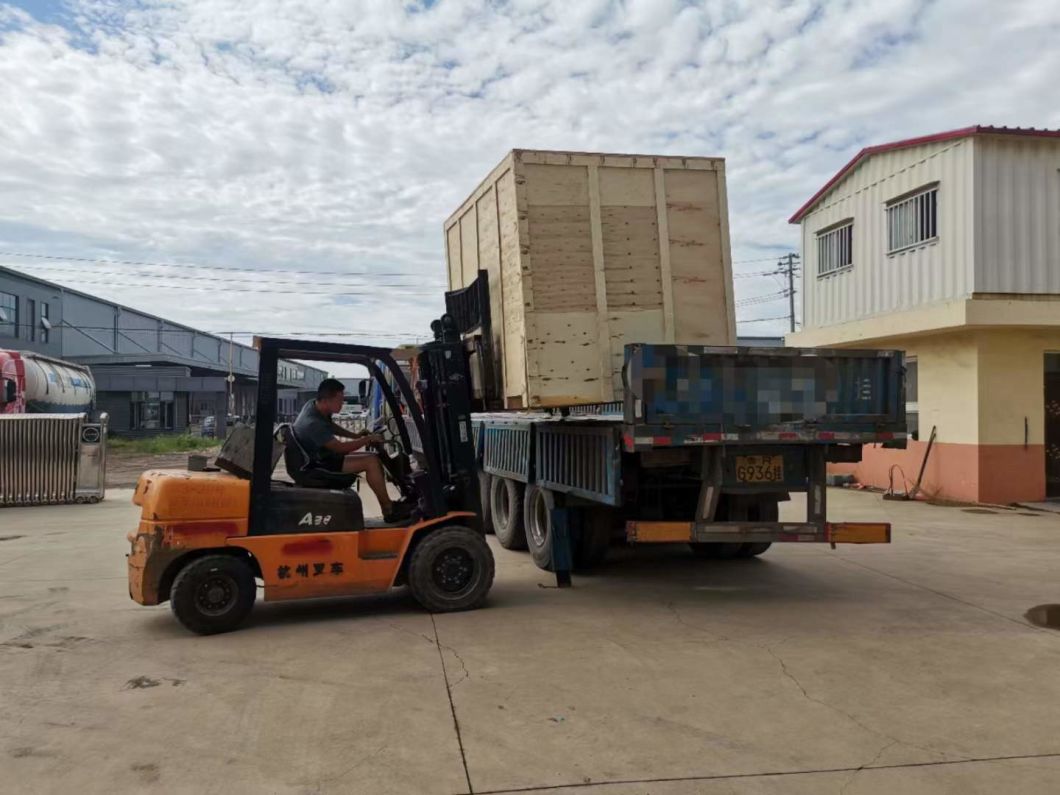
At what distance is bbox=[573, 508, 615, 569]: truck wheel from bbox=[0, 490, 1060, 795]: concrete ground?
14.4 inches

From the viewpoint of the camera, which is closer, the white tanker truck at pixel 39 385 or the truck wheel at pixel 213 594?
the truck wheel at pixel 213 594

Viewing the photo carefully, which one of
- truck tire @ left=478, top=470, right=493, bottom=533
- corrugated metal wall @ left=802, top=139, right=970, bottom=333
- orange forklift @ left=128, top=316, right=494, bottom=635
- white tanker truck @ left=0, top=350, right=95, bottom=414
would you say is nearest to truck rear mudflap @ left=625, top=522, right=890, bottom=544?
orange forklift @ left=128, top=316, right=494, bottom=635

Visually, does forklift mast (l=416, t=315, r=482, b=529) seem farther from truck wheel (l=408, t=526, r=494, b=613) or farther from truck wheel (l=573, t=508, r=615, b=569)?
truck wheel (l=573, t=508, r=615, b=569)

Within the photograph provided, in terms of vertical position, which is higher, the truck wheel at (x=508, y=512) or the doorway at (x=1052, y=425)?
the doorway at (x=1052, y=425)

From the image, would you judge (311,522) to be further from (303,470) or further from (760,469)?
(760,469)

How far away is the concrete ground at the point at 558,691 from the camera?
3.83 meters

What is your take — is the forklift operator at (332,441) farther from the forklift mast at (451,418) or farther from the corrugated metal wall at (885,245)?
the corrugated metal wall at (885,245)

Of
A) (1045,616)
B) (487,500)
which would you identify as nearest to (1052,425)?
(1045,616)

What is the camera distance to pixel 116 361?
42.2 m

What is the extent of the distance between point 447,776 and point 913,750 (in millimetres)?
2228

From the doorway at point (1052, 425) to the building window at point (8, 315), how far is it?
4045 cm

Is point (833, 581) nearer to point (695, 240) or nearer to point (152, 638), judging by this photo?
point (695, 240)

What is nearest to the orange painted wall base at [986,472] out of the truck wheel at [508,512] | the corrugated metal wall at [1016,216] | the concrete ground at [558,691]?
the corrugated metal wall at [1016,216]

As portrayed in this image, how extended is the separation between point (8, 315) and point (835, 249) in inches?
1456
